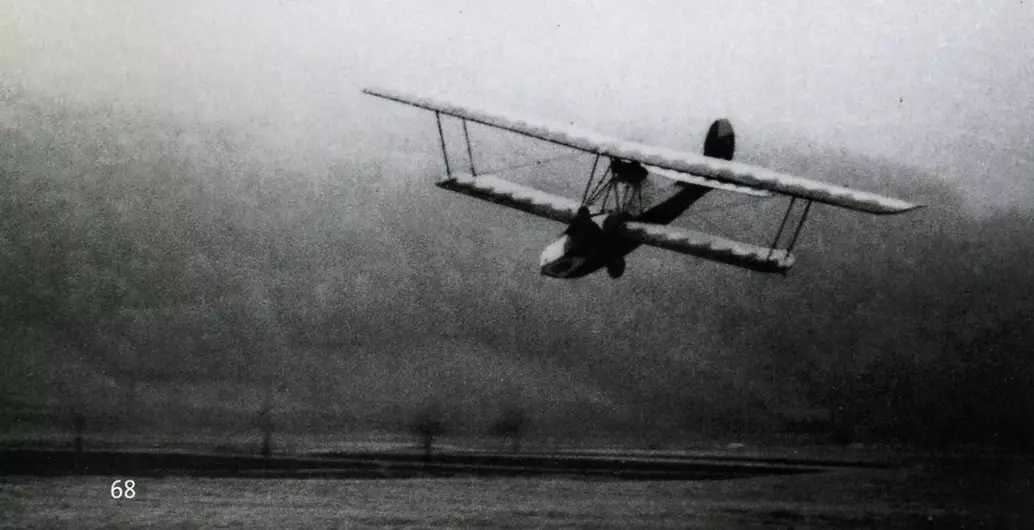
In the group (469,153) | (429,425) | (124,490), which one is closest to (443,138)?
(469,153)

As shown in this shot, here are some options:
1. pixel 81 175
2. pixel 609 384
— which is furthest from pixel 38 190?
pixel 609 384

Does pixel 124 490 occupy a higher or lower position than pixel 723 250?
lower

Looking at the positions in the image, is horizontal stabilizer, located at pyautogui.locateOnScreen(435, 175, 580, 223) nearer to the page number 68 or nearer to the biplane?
the biplane

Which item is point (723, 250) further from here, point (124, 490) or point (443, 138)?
point (124, 490)

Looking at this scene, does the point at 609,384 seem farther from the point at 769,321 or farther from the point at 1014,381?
the point at 1014,381

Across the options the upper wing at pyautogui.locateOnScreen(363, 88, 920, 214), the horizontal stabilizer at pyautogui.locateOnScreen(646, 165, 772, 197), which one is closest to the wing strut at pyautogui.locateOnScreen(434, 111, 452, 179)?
the upper wing at pyautogui.locateOnScreen(363, 88, 920, 214)

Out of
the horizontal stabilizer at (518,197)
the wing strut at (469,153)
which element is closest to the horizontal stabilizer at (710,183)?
the horizontal stabilizer at (518,197)
